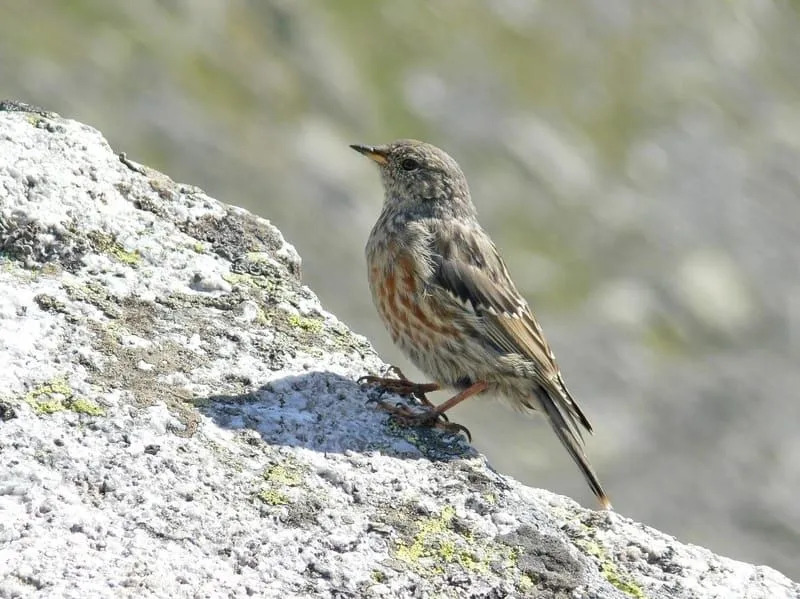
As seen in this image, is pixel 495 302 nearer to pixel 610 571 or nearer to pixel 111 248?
pixel 111 248

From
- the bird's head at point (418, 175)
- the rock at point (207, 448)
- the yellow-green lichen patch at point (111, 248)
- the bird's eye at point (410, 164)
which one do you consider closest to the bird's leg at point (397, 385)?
the rock at point (207, 448)

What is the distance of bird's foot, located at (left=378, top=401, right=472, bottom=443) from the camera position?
4828mm

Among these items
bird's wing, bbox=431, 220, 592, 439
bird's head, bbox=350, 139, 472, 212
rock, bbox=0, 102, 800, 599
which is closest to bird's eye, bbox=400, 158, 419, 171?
bird's head, bbox=350, 139, 472, 212

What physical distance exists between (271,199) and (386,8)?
27.8 ft

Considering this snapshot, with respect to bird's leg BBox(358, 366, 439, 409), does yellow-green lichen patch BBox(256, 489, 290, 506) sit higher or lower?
lower

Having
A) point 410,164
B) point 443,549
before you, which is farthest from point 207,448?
point 410,164

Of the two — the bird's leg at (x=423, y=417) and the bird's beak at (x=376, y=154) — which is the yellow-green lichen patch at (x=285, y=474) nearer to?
the bird's leg at (x=423, y=417)

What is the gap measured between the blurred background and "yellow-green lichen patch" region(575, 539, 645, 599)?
1835 centimetres

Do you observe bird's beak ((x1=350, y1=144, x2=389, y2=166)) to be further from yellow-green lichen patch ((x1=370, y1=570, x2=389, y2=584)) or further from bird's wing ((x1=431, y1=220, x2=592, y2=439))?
yellow-green lichen patch ((x1=370, y1=570, x2=389, y2=584))

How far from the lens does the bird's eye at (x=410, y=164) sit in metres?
7.65

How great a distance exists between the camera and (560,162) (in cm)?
3284

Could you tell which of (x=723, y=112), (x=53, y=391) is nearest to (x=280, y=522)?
(x=53, y=391)

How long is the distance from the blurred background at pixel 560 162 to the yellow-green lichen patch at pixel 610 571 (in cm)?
1835

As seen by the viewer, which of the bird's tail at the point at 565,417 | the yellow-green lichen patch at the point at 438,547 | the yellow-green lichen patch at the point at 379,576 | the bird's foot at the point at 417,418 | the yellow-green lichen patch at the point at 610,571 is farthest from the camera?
the bird's tail at the point at 565,417
